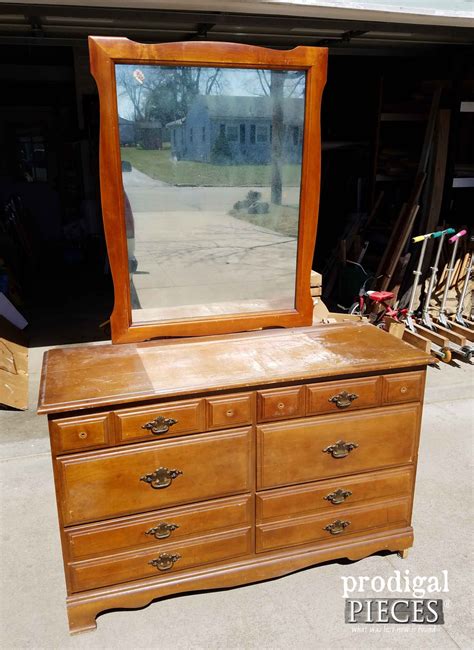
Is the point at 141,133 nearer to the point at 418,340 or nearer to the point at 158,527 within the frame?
the point at 158,527

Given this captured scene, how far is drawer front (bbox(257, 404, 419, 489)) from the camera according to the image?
2.66 meters

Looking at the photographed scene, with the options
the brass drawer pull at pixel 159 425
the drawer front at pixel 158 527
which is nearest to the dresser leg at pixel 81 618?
the drawer front at pixel 158 527

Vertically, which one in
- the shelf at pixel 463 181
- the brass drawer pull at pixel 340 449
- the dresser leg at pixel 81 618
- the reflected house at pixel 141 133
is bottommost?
the dresser leg at pixel 81 618

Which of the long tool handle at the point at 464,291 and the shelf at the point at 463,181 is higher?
the shelf at the point at 463,181

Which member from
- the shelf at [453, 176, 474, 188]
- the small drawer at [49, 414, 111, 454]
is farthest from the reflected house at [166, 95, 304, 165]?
the shelf at [453, 176, 474, 188]

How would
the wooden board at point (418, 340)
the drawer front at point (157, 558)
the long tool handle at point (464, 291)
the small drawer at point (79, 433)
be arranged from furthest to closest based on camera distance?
the long tool handle at point (464, 291) < the wooden board at point (418, 340) < the drawer front at point (157, 558) < the small drawer at point (79, 433)

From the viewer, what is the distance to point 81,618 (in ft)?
8.49

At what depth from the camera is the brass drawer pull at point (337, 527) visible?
288cm

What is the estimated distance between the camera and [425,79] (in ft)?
24.7

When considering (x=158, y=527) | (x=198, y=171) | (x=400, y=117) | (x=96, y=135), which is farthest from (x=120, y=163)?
(x=96, y=135)

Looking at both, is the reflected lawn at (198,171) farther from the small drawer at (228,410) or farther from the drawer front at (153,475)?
the drawer front at (153,475)

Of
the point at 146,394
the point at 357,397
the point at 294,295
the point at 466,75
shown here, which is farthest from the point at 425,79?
the point at 146,394

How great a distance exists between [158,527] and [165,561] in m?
0.20

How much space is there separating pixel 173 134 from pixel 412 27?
424cm
